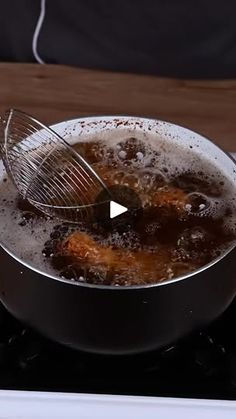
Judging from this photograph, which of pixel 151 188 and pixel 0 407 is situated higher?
pixel 151 188

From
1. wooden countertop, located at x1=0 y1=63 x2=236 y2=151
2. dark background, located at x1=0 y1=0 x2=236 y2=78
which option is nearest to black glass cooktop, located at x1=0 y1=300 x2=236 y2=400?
wooden countertop, located at x1=0 y1=63 x2=236 y2=151

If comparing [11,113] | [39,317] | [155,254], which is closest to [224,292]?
[155,254]

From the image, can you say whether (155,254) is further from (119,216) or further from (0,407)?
(0,407)

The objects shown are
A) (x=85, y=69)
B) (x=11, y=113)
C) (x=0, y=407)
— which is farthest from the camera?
(x=85, y=69)

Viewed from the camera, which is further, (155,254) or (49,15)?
(49,15)

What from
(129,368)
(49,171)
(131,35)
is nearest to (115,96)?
(131,35)

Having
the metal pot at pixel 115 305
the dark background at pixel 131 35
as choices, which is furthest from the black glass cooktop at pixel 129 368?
the dark background at pixel 131 35
